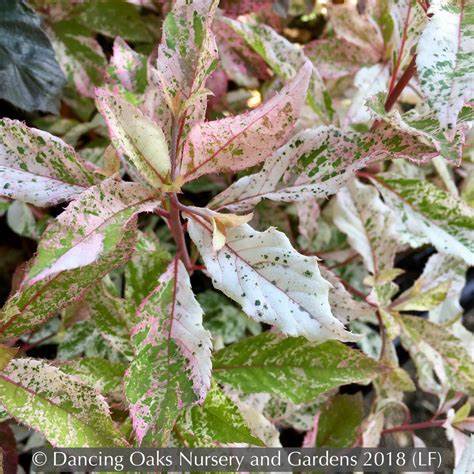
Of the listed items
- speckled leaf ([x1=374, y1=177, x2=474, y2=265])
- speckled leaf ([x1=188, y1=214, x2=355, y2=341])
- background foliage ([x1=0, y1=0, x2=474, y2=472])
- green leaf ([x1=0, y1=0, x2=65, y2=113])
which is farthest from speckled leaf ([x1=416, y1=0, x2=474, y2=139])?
green leaf ([x1=0, y1=0, x2=65, y2=113])

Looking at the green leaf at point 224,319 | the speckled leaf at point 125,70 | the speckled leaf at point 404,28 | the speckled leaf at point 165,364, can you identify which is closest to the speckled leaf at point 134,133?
the speckled leaf at point 165,364

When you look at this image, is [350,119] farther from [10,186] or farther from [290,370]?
[10,186]

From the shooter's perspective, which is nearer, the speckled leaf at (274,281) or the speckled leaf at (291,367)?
the speckled leaf at (274,281)

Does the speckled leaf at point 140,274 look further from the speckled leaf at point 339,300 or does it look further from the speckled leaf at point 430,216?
the speckled leaf at point 430,216

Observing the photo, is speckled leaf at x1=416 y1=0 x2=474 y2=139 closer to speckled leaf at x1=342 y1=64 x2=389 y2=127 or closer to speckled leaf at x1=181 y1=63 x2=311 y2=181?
speckled leaf at x1=181 y1=63 x2=311 y2=181

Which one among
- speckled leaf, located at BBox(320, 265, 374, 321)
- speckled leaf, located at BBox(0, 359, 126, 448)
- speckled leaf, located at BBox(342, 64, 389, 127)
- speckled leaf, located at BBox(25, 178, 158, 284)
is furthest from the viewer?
speckled leaf, located at BBox(342, 64, 389, 127)

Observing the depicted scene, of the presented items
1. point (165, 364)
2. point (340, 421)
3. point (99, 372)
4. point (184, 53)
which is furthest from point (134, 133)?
point (340, 421)
